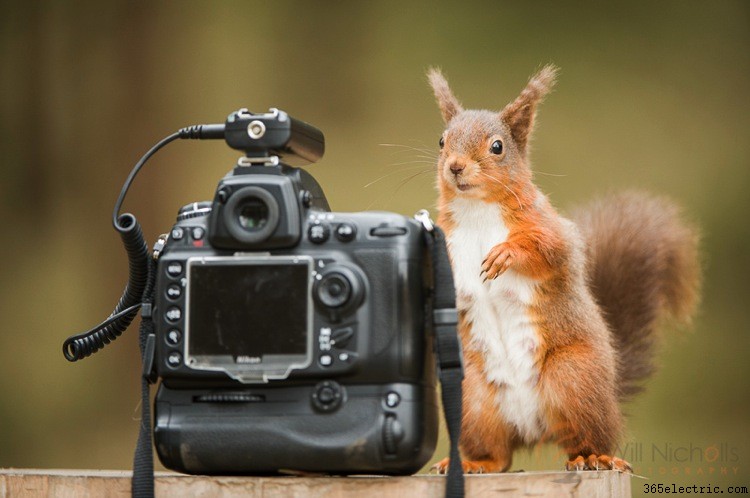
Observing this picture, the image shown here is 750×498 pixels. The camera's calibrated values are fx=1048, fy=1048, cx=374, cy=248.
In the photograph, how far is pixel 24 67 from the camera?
8.71ft

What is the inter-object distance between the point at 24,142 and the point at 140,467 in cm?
167

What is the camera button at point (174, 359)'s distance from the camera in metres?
1.13

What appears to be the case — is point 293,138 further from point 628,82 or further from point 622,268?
point 628,82

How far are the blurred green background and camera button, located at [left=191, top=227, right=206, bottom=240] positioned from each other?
1.14 meters

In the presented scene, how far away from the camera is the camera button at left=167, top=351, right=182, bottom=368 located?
44.4 inches

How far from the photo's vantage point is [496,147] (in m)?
1.33

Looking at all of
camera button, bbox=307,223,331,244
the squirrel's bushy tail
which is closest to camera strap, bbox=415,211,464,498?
camera button, bbox=307,223,331,244

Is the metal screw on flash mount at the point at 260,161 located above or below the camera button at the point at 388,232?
above

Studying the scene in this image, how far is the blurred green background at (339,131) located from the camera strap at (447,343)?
1.11 m

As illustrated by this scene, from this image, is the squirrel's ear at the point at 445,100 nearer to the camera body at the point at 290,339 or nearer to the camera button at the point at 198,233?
the camera body at the point at 290,339

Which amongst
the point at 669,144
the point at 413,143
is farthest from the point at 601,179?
the point at 413,143

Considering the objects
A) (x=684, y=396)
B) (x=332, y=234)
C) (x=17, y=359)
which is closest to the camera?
(x=332, y=234)

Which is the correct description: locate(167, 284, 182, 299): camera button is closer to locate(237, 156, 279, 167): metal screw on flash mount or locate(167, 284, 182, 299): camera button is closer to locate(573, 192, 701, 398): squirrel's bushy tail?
locate(237, 156, 279, 167): metal screw on flash mount

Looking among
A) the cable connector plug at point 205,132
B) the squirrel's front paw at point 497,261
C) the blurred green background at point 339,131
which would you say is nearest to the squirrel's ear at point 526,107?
the squirrel's front paw at point 497,261
